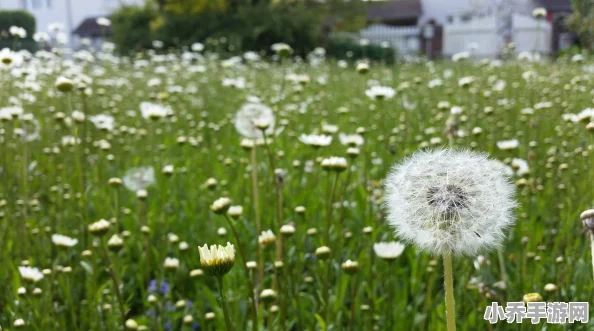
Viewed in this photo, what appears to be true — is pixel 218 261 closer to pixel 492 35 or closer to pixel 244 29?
pixel 492 35

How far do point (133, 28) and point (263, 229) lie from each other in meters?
17.5

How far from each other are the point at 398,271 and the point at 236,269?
0.56 meters

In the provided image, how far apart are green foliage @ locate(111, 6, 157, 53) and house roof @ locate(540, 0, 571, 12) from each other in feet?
58.9

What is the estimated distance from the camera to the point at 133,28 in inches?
747

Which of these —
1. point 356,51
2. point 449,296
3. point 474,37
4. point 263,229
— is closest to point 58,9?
point 356,51

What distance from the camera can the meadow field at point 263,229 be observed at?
183 cm

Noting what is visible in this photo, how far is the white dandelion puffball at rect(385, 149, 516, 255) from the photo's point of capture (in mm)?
1103

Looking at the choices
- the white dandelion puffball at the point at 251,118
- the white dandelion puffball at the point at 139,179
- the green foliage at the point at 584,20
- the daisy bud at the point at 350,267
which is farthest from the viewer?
the green foliage at the point at 584,20

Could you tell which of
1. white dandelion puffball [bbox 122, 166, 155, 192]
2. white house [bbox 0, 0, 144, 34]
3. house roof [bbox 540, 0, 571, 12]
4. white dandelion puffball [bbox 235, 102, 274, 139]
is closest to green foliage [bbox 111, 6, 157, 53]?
white house [bbox 0, 0, 144, 34]

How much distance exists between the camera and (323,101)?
5.52 m

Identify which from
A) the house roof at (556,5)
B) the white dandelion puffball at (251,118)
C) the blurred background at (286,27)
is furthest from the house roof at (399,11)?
the white dandelion puffball at (251,118)

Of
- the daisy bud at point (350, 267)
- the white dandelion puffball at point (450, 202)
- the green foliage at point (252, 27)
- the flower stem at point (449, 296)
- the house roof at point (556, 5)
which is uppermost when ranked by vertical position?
the white dandelion puffball at point (450, 202)

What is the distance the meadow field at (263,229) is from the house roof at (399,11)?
91.0ft

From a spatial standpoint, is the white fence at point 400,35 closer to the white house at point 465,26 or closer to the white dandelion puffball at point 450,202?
the white house at point 465,26
